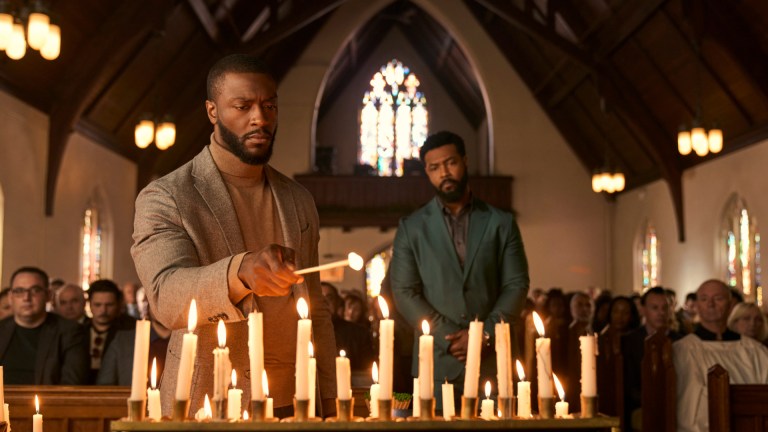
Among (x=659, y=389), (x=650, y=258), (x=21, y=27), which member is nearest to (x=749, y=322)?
(x=659, y=389)

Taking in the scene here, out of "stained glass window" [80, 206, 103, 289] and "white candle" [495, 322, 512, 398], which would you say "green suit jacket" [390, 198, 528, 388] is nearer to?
"white candle" [495, 322, 512, 398]

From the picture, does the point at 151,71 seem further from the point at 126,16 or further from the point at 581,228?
the point at 581,228

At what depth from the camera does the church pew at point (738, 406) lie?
5.12 m

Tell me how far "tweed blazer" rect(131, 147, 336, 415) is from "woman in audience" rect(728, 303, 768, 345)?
7.09 m

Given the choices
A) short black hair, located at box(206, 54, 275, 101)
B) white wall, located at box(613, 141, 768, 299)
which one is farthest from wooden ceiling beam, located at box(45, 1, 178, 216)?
short black hair, located at box(206, 54, 275, 101)

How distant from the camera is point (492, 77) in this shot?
23000mm

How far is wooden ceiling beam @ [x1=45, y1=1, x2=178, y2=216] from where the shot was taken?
13883mm

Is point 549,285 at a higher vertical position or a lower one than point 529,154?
lower

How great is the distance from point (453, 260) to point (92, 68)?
11.1m

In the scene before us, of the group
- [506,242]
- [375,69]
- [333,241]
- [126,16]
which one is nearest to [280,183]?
[506,242]

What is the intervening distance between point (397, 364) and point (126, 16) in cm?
1025

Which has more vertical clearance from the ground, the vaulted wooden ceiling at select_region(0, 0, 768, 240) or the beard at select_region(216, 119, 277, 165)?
the vaulted wooden ceiling at select_region(0, 0, 768, 240)

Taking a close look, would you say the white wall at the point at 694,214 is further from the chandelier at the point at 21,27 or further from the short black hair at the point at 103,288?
the chandelier at the point at 21,27

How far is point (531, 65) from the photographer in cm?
2266
